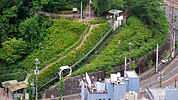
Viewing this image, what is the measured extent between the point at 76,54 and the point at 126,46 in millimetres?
6415

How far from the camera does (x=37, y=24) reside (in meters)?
79.9

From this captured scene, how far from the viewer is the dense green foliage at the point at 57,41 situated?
75.8 metres

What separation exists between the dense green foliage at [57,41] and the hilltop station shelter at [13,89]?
316 cm

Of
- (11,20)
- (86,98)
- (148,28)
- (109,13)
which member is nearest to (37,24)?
(11,20)

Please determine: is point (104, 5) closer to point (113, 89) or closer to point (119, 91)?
point (113, 89)

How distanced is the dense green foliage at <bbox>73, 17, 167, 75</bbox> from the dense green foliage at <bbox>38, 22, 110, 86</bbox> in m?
1.71

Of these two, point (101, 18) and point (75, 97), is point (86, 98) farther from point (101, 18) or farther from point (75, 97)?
point (101, 18)

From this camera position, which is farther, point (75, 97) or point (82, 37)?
point (82, 37)

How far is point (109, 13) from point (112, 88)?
80.7 feet

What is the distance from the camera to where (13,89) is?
70750 millimetres

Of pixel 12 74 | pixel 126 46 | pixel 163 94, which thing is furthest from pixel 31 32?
pixel 163 94

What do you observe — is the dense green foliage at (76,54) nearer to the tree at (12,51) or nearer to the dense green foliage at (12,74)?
the dense green foliage at (12,74)

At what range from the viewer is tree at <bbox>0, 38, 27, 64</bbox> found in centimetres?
7681

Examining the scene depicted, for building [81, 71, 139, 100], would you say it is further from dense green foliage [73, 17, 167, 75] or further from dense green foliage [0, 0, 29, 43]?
dense green foliage [0, 0, 29, 43]
